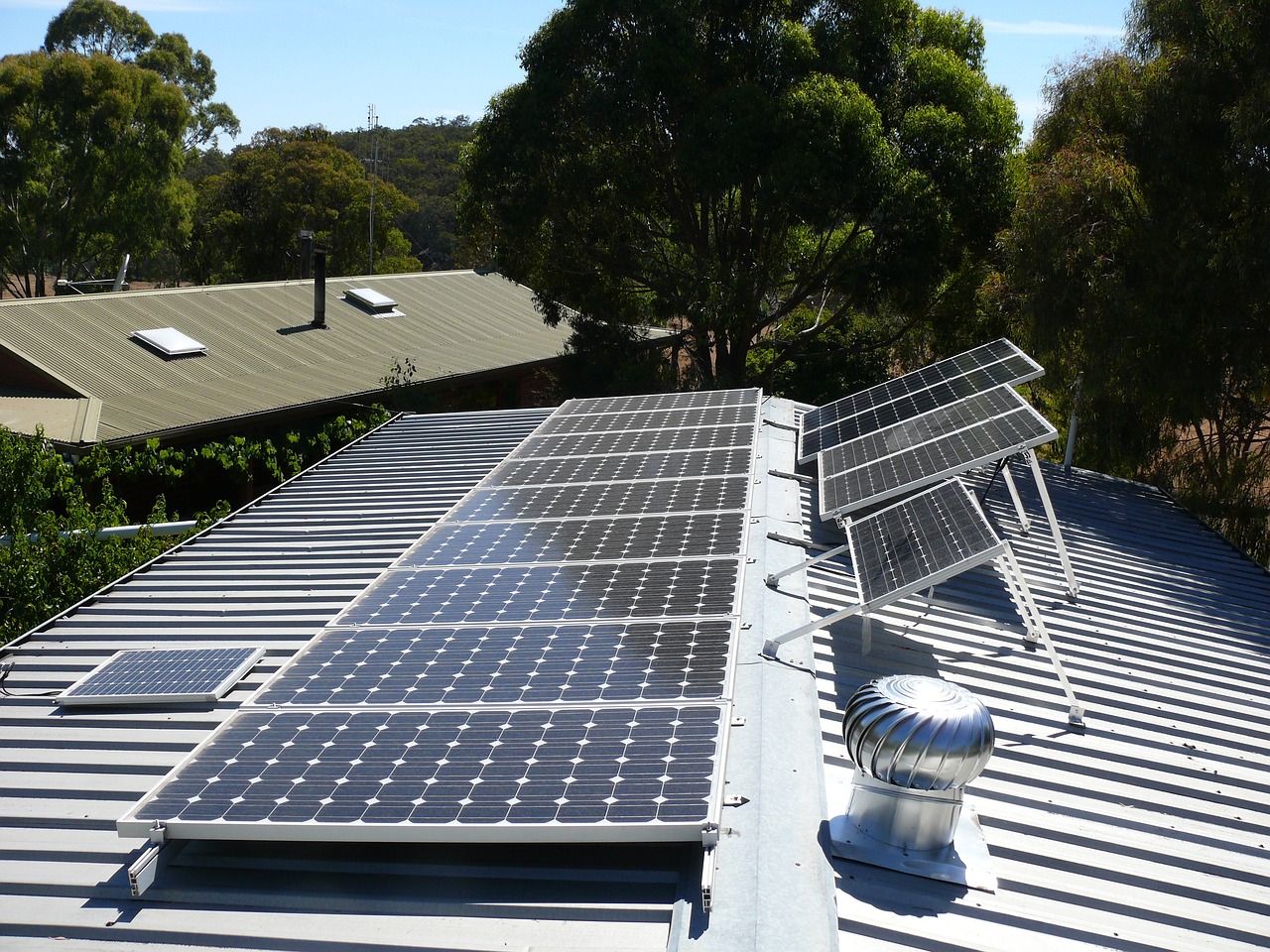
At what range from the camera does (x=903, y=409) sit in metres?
11.9

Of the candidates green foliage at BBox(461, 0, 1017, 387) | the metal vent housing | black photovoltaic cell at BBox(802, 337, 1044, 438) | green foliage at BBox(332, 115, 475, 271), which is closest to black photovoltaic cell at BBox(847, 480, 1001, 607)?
the metal vent housing

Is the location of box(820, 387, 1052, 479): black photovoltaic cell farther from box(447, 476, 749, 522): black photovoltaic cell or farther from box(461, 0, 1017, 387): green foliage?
box(461, 0, 1017, 387): green foliage

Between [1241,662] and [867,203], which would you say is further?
[867,203]

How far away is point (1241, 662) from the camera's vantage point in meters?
9.70

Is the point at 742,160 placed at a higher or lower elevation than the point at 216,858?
higher

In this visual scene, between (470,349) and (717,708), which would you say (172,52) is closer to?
(470,349)

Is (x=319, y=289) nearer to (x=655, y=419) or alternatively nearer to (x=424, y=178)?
(x=655, y=419)

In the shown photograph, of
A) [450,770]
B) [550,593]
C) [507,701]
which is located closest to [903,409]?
[550,593]

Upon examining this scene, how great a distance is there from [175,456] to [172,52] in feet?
235

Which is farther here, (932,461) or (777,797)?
(932,461)

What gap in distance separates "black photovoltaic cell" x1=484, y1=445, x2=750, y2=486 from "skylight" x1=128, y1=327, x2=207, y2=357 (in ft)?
57.3

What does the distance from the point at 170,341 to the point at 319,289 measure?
18.5ft

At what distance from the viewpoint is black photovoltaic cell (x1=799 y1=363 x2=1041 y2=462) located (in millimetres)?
11297

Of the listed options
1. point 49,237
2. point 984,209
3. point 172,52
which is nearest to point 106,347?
point 984,209
